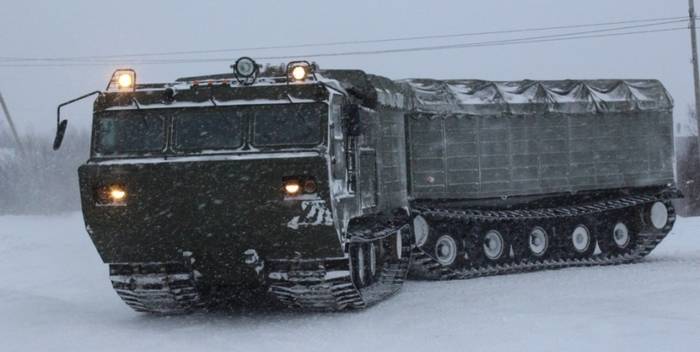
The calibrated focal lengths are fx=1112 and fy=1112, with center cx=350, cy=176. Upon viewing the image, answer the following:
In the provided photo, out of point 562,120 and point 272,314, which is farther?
point 562,120

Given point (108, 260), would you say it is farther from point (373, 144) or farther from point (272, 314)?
point (373, 144)

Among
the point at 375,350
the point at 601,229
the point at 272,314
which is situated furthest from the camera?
the point at 601,229

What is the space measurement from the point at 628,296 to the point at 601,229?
759cm

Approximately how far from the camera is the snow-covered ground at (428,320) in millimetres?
11258

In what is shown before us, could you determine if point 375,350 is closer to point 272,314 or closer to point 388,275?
point 272,314

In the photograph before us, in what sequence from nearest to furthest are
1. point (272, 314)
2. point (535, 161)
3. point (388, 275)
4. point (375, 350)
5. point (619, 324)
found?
point (375, 350) → point (619, 324) → point (272, 314) → point (388, 275) → point (535, 161)

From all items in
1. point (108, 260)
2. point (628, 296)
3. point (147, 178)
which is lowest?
point (628, 296)

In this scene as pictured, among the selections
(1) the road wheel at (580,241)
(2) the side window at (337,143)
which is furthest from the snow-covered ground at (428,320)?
(1) the road wheel at (580,241)

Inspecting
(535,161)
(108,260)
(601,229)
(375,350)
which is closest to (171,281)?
(108,260)

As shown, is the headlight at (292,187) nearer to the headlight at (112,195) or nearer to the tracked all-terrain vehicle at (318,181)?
the tracked all-terrain vehicle at (318,181)

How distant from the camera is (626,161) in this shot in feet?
71.7

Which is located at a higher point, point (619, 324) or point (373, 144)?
point (373, 144)

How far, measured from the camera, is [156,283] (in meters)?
13.0

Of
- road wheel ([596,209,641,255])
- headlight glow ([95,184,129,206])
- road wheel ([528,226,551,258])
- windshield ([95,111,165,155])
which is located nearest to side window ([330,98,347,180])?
windshield ([95,111,165,155])
